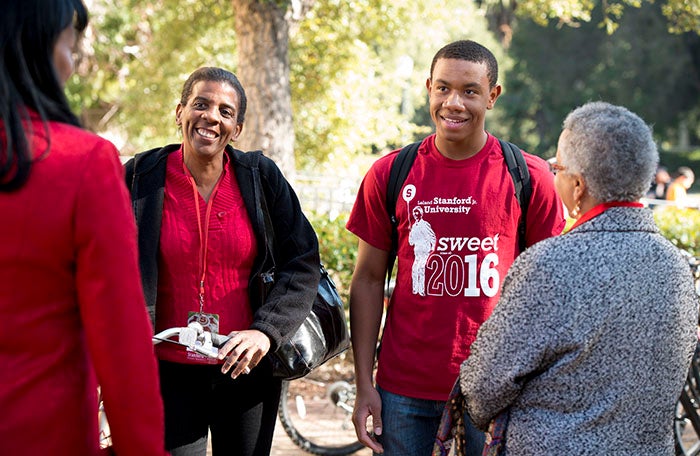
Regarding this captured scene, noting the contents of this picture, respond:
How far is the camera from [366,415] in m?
3.13

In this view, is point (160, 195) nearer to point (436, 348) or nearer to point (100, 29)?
point (436, 348)

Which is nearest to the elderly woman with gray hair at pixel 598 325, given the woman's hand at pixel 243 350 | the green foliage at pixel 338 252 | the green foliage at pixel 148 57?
the woman's hand at pixel 243 350

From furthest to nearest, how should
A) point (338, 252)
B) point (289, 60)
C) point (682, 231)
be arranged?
point (289, 60) → point (682, 231) → point (338, 252)

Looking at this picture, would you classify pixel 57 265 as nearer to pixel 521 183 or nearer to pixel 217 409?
pixel 217 409

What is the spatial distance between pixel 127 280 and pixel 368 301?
5.00ft

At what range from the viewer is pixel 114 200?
5.93 ft

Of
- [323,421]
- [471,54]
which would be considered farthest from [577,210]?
[323,421]

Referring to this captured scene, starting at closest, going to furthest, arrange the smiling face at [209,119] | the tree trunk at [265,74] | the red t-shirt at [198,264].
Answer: the red t-shirt at [198,264] < the smiling face at [209,119] < the tree trunk at [265,74]

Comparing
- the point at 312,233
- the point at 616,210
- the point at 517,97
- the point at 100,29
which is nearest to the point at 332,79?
the point at 100,29

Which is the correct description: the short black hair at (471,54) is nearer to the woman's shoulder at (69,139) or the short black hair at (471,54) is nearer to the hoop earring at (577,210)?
the hoop earring at (577,210)

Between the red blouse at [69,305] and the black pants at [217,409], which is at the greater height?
the red blouse at [69,305]

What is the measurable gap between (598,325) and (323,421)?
440cm

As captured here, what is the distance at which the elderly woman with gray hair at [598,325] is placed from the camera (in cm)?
211

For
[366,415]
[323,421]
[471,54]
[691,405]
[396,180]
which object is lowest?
[323,421]
